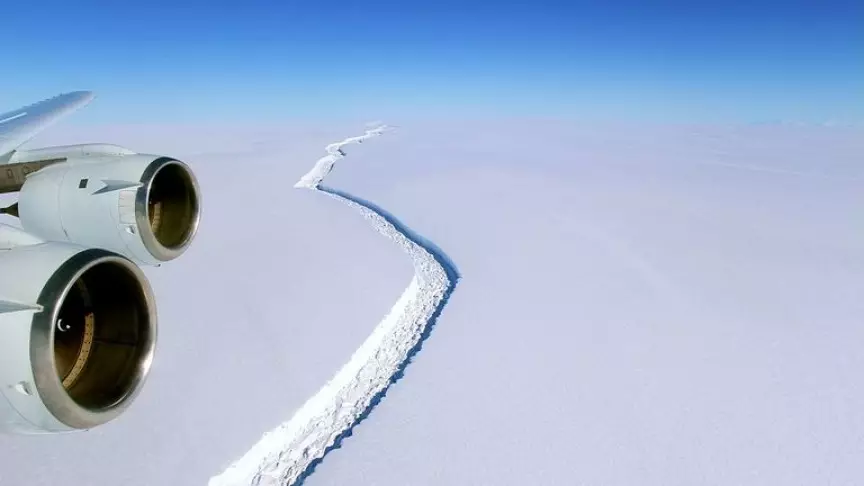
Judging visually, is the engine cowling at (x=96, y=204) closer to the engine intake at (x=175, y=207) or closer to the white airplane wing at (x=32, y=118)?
the engine intake at (x=175, y=207)

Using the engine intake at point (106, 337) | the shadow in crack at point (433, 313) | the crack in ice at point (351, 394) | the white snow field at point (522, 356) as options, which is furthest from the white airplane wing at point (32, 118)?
the shadow in crack at point (433, 313)

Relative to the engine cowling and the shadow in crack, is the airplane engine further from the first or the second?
the shadow in crack

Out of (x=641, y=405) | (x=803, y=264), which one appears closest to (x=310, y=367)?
(x=641, y=405)

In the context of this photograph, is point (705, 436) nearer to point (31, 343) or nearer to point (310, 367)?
point (310, 367)

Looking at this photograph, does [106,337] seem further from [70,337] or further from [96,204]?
[96,204]

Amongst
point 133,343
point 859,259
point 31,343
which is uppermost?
point 31,343
